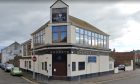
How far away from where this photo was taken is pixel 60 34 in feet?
131

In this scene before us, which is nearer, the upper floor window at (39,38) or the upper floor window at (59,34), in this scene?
the upper floor window at (59,34)

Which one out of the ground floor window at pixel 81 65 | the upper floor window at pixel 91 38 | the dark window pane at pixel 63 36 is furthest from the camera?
the upper floor window at pixel 91 38

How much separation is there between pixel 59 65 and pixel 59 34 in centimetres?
397

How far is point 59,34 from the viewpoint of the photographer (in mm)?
39875

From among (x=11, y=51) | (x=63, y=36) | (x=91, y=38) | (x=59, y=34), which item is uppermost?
(x=59, y=34)

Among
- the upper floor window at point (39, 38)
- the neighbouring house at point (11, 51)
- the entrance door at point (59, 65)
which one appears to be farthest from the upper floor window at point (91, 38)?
the neighbouring house at point (11, 51)

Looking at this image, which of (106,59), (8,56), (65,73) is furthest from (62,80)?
(8,56)

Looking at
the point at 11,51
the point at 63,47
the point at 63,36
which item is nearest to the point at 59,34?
the point at 63,36

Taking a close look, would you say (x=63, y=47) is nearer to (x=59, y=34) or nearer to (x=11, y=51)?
(x=59, y=34)

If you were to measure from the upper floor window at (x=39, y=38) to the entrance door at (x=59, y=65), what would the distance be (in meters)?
4.55

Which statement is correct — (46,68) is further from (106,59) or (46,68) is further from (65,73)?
(106,59)

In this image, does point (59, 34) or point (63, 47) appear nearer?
point (63, 47)

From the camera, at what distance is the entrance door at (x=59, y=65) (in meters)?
39.2

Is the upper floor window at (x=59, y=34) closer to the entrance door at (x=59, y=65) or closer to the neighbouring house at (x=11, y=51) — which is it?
the entrance door at (x=59, y=65)
